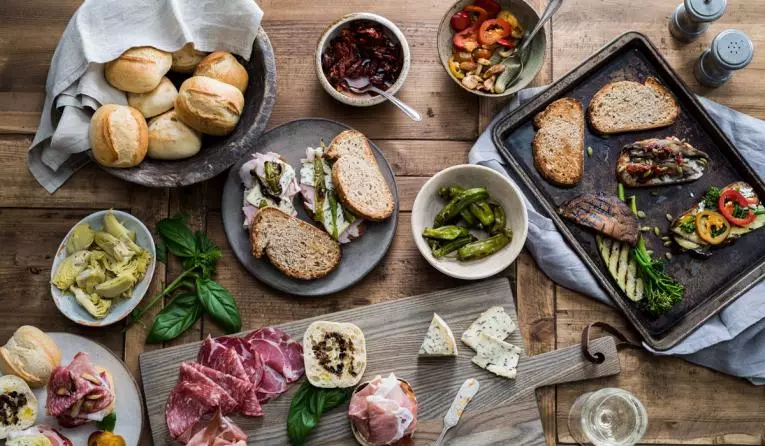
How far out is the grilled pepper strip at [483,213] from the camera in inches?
128

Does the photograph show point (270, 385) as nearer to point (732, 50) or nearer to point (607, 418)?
point (607, 418)

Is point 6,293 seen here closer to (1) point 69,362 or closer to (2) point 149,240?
(1) point 69,362

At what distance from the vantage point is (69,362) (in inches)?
126

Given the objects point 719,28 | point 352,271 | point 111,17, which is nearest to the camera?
point 111,17

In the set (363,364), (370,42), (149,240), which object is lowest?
(363,364)

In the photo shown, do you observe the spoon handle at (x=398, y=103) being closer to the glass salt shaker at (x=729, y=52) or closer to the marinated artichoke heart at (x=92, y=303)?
the glass salt shaker at (x=729, y=52)

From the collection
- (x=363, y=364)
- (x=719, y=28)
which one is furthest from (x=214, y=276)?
(x=719, y=28)

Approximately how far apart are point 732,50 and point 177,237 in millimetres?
2541

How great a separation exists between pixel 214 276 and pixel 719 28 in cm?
256

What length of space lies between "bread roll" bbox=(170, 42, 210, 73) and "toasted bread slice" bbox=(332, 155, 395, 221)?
0.71m

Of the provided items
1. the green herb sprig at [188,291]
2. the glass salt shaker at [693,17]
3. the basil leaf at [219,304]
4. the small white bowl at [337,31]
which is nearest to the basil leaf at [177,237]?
the green herb sprig at [188,291]

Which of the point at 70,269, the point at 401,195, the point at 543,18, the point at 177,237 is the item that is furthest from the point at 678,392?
the point at 70,269

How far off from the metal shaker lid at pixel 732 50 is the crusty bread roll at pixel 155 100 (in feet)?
7.68

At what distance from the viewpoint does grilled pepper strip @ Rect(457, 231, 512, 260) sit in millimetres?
3234
